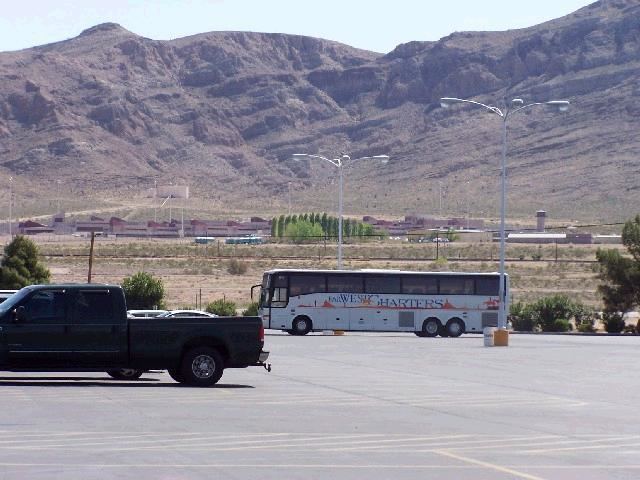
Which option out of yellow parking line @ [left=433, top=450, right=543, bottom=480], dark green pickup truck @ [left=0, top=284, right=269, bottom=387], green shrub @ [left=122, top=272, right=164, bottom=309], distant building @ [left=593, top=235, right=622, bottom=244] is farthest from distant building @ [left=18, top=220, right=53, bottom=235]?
yellow parking line @ [left=433, top=450, right=543, bottom=480]

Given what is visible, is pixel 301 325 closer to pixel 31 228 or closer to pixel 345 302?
pixel 345 302

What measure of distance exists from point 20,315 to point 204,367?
3459mm

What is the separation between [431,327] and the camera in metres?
60.1

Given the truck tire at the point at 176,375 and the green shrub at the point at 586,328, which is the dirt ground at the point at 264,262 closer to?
the green shrub at the point at 586,328

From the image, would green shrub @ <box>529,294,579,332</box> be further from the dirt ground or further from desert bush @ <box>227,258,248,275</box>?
desert bush @ <box>227,258,248,275</box>

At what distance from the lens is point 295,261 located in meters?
118

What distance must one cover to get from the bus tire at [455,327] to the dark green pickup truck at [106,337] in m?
34.2

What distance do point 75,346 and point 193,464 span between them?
10748 millimetres

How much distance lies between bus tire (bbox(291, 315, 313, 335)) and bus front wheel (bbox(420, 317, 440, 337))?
4.81 meters

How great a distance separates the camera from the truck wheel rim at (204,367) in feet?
85.6

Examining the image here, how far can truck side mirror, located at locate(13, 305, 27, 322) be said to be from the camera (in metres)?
25.4

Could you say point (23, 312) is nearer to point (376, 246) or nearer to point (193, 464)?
point (193, 464)

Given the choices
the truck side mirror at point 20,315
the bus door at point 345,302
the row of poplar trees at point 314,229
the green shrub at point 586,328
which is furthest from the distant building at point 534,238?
the truck side mirror at point 20,315

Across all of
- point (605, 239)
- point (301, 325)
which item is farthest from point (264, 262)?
point (301, 325)
